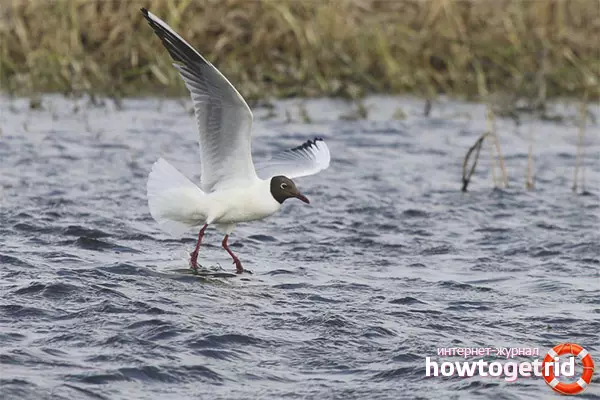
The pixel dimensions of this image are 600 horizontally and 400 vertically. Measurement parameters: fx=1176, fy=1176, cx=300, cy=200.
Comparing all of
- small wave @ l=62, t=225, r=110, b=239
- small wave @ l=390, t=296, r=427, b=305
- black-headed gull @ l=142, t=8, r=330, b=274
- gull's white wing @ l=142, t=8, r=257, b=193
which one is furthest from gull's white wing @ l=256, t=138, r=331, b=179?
small wave @ l=390, t=296, r=427, b=305

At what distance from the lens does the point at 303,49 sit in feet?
49.1

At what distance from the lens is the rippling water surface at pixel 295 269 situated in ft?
19.1

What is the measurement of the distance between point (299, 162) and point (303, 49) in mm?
6453

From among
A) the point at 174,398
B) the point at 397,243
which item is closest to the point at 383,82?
the point at 397,243

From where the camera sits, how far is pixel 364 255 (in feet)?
28.5

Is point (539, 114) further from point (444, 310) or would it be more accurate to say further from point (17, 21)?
point (444, 310)

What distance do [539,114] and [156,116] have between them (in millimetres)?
4761

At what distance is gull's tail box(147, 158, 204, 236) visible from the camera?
7824 mm

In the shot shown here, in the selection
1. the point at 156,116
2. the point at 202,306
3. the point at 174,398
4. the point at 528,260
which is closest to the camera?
the point at 174,398

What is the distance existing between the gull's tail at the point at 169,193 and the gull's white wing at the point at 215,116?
0.23 m

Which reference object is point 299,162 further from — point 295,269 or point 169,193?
point 169,193

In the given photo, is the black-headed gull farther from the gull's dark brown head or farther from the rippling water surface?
the rippling water surface

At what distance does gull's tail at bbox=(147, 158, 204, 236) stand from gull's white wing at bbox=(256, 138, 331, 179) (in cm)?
82

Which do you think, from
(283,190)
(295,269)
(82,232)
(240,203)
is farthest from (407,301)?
(82,232)
